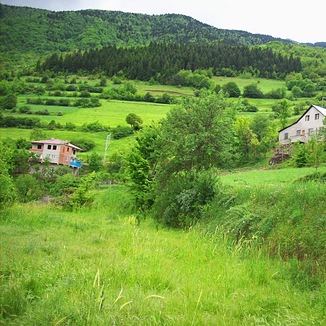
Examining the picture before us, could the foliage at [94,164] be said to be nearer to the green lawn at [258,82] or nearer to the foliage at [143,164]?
the foliage at [143,164]

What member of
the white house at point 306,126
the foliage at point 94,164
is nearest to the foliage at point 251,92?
the white house at point 306,126

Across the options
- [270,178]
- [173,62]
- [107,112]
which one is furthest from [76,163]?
[173,62]

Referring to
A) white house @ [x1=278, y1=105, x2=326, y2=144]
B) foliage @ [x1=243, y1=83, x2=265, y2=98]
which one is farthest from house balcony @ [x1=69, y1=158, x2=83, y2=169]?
foliage @ [x1=243, y1=83, x2=265, y2=98]

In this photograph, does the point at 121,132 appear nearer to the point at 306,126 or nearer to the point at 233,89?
the point at 306,126

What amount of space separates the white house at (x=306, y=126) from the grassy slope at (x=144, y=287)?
4962 cm

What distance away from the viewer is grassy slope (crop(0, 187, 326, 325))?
13.6 ft

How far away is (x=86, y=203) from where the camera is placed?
2598 cm

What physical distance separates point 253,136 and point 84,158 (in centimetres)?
3057

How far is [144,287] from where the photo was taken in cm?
580

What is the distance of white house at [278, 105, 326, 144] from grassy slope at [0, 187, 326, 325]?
4962 centimetres

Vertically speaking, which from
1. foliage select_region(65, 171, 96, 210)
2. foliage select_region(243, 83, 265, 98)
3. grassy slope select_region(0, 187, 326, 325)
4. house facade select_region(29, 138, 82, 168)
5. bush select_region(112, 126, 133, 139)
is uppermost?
foliage select_region(243, 83, 265, 98)

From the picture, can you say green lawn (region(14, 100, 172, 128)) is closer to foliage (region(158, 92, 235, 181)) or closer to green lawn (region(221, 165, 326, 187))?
green lawn (region(221, 165, 326, 187))

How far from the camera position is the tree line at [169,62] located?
5674 inches

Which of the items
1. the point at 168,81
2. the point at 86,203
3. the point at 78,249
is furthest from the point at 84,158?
the point at 168,81
